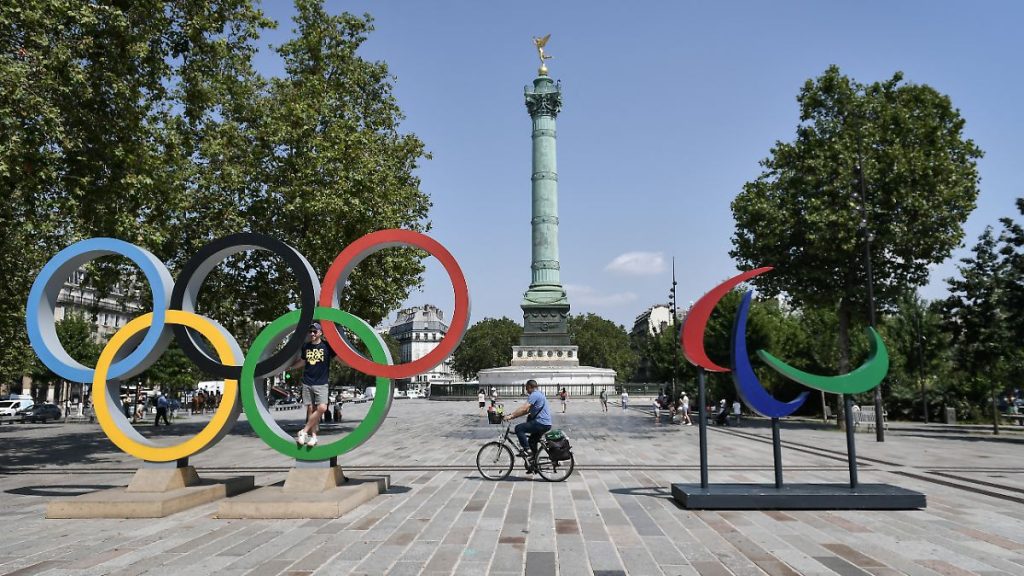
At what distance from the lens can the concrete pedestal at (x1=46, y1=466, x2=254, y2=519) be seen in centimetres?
966

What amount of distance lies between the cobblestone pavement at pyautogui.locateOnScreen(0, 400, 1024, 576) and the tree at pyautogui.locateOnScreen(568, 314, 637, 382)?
84350mm

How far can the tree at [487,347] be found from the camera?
10481 centimetres

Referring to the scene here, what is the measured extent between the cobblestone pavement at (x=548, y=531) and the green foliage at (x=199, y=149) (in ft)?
23.0

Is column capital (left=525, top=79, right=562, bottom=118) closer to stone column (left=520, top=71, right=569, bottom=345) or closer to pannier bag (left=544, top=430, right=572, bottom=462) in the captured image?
stone column (left=520, top=71, right=569, bottom=345)

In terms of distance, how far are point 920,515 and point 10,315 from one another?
29.3 meters

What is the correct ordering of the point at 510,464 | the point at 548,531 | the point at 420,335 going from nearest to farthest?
the point at 548,531 → the point at 510,464 → the point at 420,335

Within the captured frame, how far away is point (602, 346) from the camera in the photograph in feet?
331

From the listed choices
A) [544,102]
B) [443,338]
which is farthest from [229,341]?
[544,102]

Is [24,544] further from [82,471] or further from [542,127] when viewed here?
[542,127]

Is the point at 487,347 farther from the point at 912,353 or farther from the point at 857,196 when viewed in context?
the point at 857,196

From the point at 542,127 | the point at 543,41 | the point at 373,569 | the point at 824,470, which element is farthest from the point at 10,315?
the point at 543,41

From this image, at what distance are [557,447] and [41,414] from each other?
38.3 metres

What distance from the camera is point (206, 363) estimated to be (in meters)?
11.2

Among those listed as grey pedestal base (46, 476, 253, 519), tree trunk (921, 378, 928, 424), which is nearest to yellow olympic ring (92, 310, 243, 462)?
grey pedestal base (46, 476, 253, 519)
